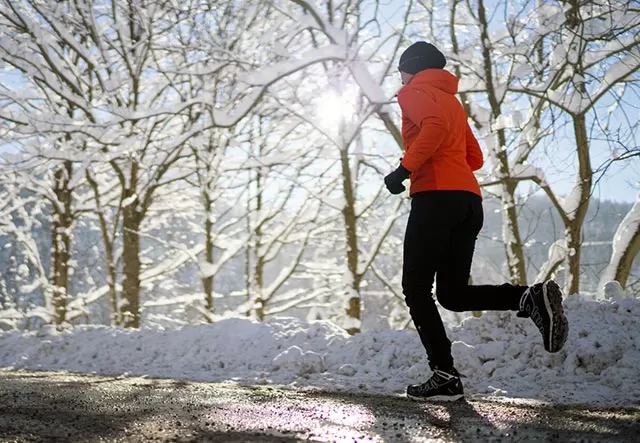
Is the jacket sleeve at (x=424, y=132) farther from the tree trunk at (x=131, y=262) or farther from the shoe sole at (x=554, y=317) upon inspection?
the tree trunk at (x=131, y=262)

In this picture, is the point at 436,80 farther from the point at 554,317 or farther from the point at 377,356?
the point at 377,356

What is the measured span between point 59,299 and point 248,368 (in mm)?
10242

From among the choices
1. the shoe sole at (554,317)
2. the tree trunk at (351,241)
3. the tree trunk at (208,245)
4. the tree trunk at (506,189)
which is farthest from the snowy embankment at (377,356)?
the tree trunk at (208,245)

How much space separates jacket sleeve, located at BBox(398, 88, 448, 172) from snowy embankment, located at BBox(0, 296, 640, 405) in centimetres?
163

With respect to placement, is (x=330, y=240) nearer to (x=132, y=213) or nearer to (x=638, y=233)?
(x=132, y=213)

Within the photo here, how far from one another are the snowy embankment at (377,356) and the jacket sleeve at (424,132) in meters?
1.63

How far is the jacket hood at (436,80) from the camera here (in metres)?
3.30

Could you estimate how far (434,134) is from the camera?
10.3ft

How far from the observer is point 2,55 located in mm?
8797

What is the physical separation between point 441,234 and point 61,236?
13.0 meters

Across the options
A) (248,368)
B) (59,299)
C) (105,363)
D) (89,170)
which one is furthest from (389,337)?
(59,299)

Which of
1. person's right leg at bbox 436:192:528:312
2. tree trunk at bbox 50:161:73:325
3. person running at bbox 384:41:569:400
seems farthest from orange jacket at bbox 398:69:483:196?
tree trunk at bbox 50:161:73:325

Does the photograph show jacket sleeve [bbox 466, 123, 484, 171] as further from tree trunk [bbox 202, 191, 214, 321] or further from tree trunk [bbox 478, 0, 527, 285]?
tree trunk [bbox 202, 191, 214, 321]

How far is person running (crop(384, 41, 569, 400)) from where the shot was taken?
3121 millimetres
